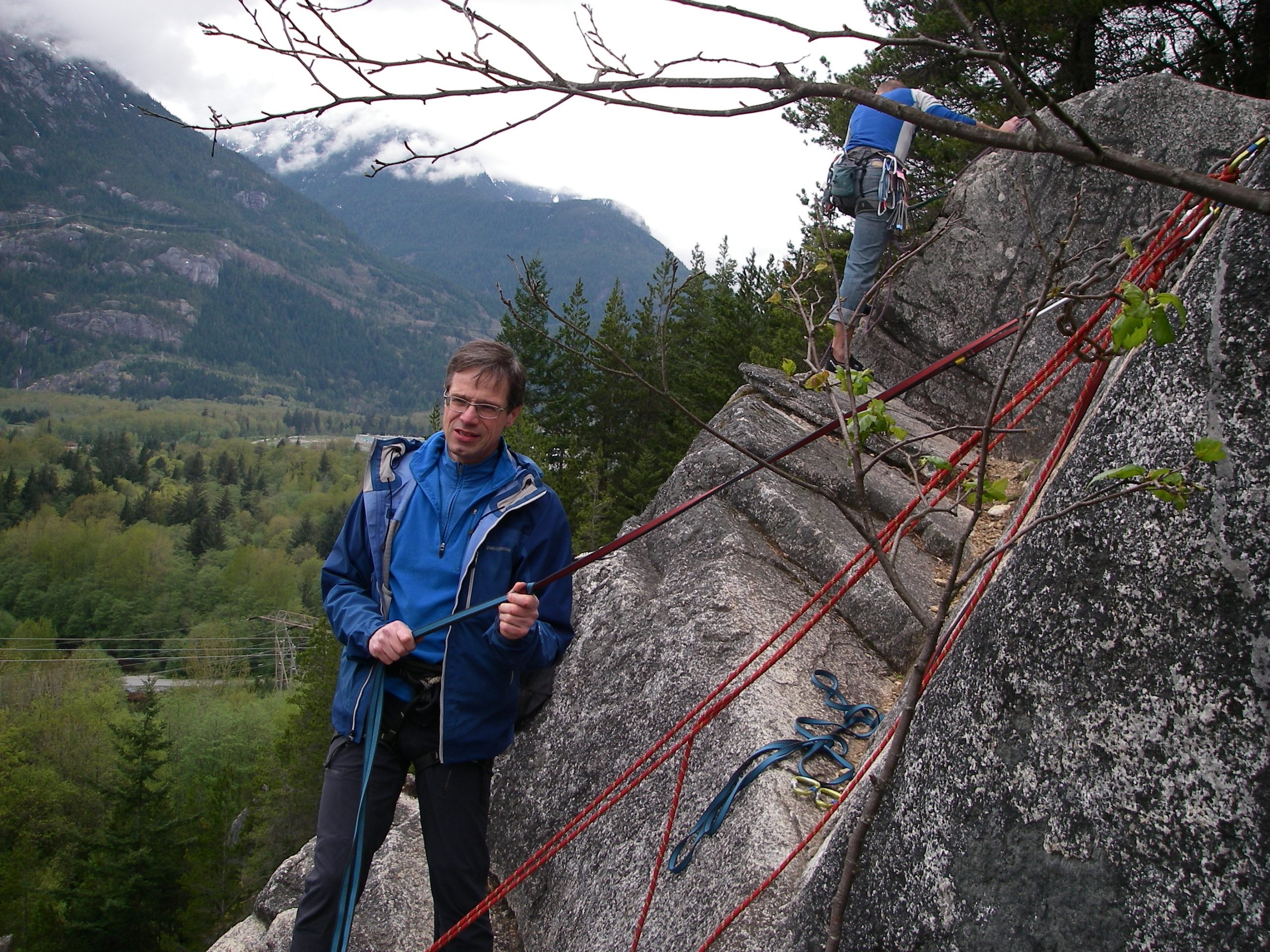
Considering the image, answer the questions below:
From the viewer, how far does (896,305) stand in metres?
8.25

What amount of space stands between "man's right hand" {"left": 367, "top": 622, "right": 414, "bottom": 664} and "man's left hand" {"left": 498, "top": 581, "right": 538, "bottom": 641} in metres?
0.31

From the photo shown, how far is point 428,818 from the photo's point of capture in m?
3.08

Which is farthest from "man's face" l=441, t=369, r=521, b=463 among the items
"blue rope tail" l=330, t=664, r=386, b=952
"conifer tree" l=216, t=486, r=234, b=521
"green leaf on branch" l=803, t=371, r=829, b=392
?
"conifer tree" l=216, t=486, r=234, b=521

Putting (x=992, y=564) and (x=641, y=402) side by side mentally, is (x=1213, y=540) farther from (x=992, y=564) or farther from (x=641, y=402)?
(x=641, y=402)

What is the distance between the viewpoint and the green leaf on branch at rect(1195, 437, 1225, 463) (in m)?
1.53

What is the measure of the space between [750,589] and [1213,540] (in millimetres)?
3433

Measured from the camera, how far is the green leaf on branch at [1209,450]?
1.53 meters

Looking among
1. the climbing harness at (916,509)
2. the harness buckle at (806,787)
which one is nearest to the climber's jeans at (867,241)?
the climbing harness at (916,509)

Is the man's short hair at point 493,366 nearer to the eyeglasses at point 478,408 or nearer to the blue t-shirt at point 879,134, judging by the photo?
the eyeglasses at point 478,408

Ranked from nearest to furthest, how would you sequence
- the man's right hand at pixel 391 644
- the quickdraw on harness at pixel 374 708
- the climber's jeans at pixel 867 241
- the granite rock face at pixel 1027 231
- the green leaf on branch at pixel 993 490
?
the green leaf on branch at pixel 993 490
the quickdraw on harness at pixel 374 708
the man's right hand at pixel 391 644
the climber's jeans at pixel 867 241
the granite rock face at pixel 1027 231

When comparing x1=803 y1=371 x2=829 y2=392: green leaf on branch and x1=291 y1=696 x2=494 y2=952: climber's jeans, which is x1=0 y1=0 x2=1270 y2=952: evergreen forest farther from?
x1=291 y1=696 x2=494 y2=952: climber's jeans

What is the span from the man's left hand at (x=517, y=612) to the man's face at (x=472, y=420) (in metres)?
0.58

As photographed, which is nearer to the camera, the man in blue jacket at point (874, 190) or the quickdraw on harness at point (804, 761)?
the quickdraw on harness at point (804, 761)

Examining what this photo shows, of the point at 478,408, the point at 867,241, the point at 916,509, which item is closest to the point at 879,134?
the point at 867,241
